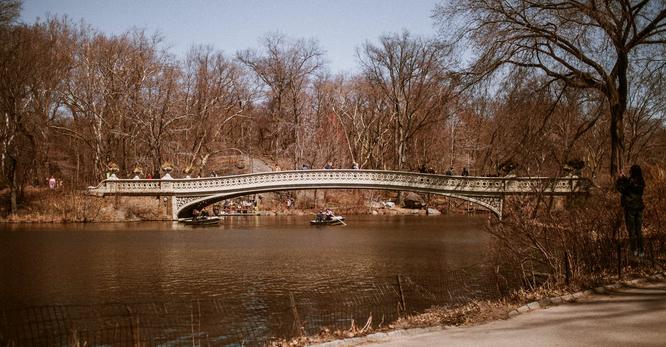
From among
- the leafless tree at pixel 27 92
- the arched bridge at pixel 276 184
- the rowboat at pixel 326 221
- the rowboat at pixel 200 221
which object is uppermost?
the leafless tree at pixel 27 92

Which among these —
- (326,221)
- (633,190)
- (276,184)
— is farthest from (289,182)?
(633,190)

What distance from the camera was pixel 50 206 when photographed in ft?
117

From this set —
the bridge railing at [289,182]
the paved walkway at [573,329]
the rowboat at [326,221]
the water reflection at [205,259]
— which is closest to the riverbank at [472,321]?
the paved walkway at [573,329]

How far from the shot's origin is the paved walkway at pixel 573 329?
639cm

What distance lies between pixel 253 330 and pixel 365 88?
4533cm

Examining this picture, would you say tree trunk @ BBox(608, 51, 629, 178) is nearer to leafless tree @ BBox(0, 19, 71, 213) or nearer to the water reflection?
the water reflection

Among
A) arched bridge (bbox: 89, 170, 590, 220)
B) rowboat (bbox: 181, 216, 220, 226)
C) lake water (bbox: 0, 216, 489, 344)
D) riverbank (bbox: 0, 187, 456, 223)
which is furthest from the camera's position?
rowboat (bbox: 181, 216, 220, 226)

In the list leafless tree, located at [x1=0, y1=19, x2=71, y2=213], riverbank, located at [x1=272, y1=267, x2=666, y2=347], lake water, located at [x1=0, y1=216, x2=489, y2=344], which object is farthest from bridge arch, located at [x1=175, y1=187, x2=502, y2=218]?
riverbank, located at [x1=272, y1=267, x2=666, y2=347]

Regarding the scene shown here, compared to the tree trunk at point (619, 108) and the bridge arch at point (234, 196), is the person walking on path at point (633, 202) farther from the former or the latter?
the bridge arch at point (234, 196)

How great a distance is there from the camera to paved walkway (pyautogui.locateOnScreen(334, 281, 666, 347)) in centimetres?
639

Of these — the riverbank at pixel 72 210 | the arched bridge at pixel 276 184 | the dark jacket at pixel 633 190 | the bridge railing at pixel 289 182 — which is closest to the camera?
the dark jacket at pixel 633 190

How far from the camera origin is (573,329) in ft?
22.6

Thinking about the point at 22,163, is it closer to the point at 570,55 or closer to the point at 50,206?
the point at 50,206

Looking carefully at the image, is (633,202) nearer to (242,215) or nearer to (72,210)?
(72,210)
